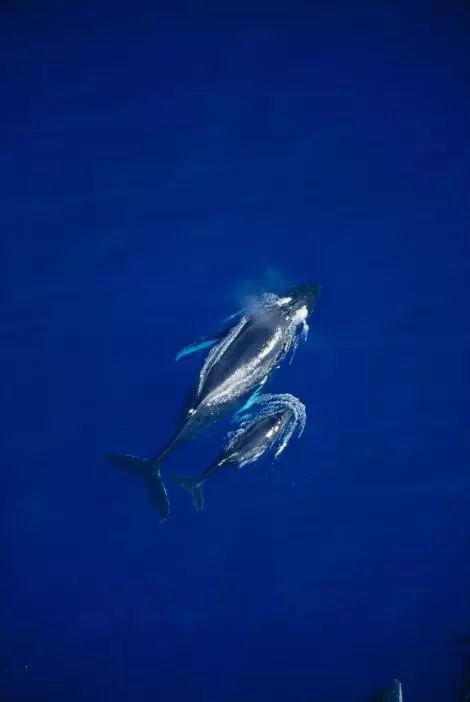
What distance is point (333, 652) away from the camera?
971 cm

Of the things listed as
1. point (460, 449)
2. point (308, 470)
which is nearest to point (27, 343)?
point (308, 470)

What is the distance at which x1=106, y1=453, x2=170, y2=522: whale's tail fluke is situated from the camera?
7.65 metres

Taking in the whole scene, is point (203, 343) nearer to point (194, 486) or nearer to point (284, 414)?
point (284, 414)

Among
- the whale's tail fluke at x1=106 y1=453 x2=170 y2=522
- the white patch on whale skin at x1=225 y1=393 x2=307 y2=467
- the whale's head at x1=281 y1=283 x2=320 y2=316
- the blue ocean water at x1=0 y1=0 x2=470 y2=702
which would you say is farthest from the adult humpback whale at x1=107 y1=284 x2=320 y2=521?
the blue ocean water at x1=0 y1=0 x2=470 y2=702

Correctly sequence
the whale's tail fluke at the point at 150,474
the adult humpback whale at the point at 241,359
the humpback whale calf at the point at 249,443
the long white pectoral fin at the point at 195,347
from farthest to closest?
the whale's tail fluke at the point at 150,474 < the long white pectoral fin at the point at 195,347 < the humpback whale calf at the point at 249,443 < the adult humpback whale at the point at 241,359

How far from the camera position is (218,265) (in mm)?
8070

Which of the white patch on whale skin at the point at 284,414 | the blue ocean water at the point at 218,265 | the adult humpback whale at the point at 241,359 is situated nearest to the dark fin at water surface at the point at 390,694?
the blue ocean water at the point at 218,265

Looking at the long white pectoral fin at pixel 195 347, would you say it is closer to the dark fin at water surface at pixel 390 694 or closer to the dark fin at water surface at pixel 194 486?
the dark fin at water surface at pixel 194 486

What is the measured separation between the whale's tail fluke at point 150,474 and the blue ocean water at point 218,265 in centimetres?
45

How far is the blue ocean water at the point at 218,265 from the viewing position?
7789mm

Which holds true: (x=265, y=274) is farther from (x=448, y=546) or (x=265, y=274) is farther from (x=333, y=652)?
(x=333, y=652)

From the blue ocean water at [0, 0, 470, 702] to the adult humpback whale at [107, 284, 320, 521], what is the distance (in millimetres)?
811

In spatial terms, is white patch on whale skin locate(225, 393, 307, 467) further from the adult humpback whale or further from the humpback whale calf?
the adult humpback whale

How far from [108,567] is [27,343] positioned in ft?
13.6
